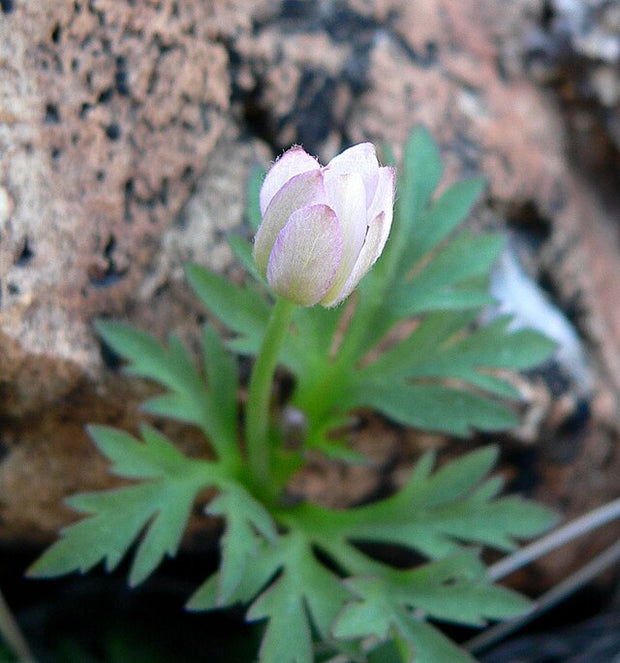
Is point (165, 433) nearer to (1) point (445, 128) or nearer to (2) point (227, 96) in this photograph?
(2) point (227, 96)

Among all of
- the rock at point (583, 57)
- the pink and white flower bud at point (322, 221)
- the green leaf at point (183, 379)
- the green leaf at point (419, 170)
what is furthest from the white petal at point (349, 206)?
the rock at point (583, 57)

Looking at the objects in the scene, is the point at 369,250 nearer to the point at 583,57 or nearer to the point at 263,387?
the point at 263,387

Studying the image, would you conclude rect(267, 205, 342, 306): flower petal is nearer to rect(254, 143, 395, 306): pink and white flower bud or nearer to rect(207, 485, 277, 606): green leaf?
rect(254, 143, 395, 306): pink and white flower bud

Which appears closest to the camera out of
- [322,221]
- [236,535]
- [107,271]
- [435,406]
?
[322,221]

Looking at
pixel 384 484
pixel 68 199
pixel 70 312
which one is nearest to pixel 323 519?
pixel 384 484

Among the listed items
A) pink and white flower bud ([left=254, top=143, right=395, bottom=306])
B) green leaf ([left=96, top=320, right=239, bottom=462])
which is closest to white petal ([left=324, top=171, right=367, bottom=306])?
pink and white flower bud ([left=254, top=143, right=395, bottom=306])

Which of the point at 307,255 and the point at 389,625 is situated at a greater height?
the point at 307,255

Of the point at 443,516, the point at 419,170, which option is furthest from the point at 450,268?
the point at 443,516
